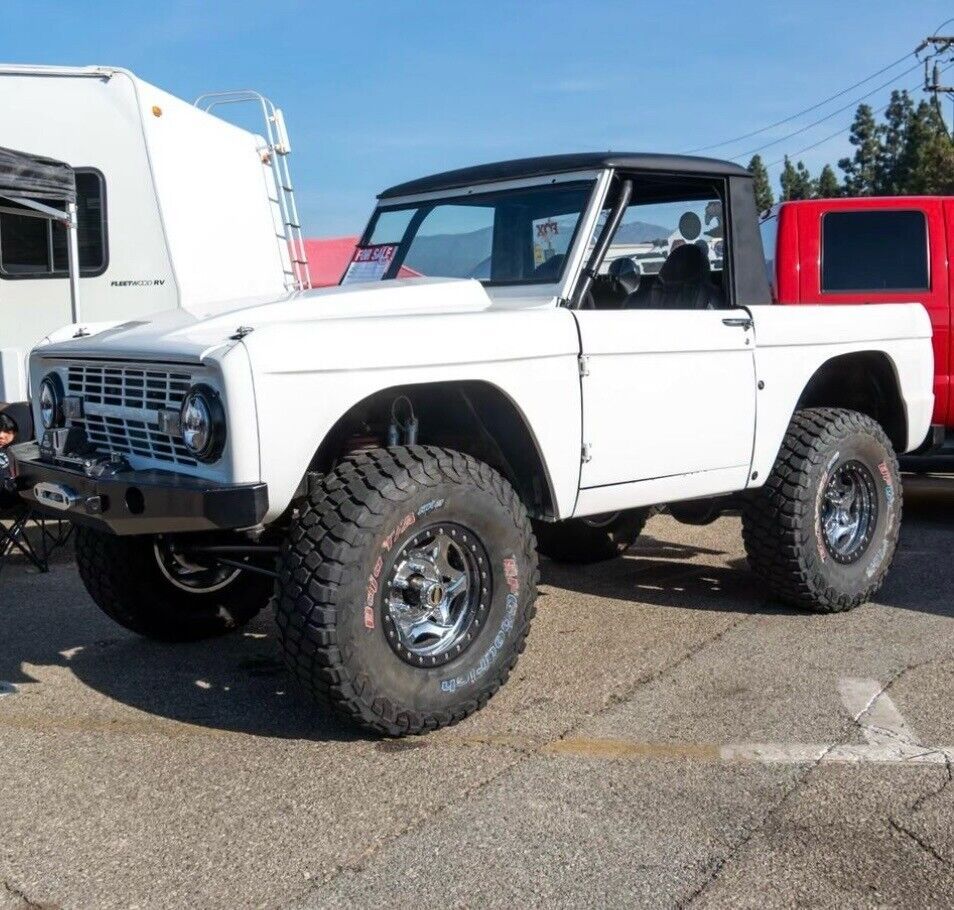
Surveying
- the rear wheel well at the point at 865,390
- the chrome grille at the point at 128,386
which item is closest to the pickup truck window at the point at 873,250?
the rear wheel well at the point at 865,390

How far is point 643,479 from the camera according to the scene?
15.6 ft

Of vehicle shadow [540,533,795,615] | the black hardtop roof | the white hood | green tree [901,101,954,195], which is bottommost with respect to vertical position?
vehicle shadow [540,533,795,615]

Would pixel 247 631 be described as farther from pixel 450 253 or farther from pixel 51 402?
pixel 450 253

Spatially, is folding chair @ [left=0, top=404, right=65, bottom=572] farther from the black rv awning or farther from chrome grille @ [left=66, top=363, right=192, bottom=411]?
chrome grille @ [left=66, top=363, right=192, bottom=411]

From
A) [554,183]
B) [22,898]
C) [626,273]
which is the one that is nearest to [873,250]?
[626,273]

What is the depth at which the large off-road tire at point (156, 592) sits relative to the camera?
490cm

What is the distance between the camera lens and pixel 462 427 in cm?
463

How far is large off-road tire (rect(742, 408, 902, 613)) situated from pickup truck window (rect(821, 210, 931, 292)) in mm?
2411

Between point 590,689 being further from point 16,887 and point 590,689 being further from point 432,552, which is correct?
point 16,887

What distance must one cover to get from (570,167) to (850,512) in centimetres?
222

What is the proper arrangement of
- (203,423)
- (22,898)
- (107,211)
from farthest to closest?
(107,211) < (203,423) < (22,898)

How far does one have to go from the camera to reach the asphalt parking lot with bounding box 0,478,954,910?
3078 millimetres

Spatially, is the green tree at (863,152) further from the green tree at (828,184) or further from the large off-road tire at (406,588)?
the large off-road tire at (406,588)

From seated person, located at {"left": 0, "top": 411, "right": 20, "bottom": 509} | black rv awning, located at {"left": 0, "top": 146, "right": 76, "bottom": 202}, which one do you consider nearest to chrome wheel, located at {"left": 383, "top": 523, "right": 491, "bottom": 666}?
seated person, located at {"left": 0, "top": 411, "right": 20, "bottom": 509}
